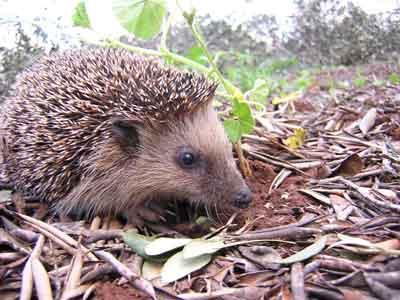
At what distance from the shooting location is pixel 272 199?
3275 millimetres

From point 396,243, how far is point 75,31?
179 inches

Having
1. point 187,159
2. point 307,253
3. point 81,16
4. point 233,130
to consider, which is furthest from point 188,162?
point 81,16

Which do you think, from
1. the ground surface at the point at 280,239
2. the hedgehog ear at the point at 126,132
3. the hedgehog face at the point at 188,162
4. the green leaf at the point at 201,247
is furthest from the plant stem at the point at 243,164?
the green leaf at the point at 201,247

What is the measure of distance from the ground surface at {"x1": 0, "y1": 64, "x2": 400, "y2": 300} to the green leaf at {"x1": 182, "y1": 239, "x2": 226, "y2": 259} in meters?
0.06

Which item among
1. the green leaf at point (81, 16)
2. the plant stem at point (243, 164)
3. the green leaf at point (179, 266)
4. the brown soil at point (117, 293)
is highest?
the green leaf at point (81, 16)

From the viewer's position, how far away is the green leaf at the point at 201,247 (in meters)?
2.49

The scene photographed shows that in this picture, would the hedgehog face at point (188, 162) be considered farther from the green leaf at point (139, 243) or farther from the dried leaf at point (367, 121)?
the dried leaf at point (367, 121)

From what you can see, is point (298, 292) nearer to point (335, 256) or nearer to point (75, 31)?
point (335, 256)

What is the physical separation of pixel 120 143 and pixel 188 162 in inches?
19.9

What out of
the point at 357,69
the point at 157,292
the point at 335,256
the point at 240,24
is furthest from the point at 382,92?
the point at 157,292

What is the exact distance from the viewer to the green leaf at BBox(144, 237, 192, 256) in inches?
101

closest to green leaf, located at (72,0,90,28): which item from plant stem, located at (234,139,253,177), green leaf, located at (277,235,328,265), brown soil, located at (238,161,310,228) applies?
plant stem, located at (234,139,253,177)

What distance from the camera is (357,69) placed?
8.50 meters

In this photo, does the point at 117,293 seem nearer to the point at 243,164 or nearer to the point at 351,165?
the point at 243,164
